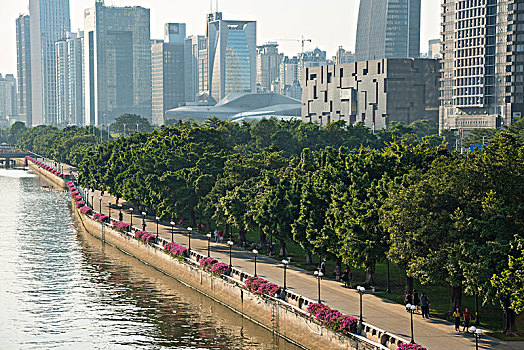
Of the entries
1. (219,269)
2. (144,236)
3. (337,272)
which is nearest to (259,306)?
(219,269)

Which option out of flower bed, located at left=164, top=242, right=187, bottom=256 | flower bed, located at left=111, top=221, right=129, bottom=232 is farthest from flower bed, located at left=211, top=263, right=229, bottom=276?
flower bed, located at left=111, top=221, right=129, bottom=232

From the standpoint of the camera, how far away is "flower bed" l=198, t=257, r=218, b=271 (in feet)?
251

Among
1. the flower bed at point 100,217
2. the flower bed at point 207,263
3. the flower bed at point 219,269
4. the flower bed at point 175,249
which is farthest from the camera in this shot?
the flower bed at point 100,217

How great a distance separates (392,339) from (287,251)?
38.6 m

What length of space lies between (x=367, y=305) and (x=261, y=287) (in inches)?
361

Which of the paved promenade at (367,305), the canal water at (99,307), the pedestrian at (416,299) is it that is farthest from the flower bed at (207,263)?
the pedestrian at (416,299)

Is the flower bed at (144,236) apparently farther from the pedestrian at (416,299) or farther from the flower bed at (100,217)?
the pedestrian at (416,299)

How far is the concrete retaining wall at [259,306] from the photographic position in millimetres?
52438

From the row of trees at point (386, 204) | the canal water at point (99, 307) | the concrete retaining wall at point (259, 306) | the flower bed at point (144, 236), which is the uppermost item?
the row of trees at point (386, 204)

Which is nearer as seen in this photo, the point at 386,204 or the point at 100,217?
the point at 386,204

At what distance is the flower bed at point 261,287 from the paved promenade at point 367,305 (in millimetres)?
2657

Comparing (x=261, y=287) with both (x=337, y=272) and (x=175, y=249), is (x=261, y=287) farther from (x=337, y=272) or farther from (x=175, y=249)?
(x=175, y=249)

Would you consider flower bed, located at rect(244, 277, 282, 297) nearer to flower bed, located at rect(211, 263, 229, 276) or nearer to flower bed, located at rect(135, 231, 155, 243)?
flower bed, located at rect(211, 263, 229, 276)

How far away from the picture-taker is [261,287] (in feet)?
213
